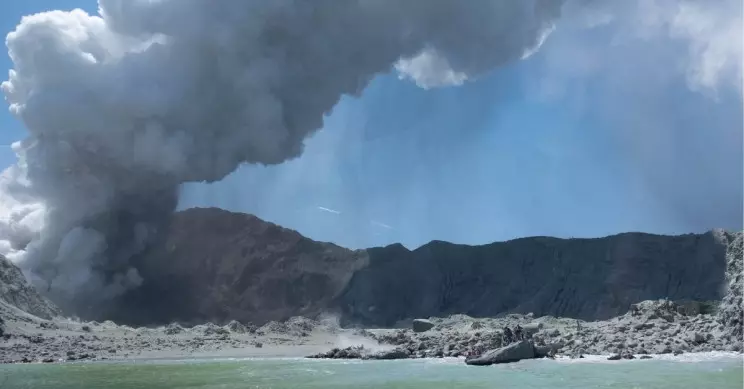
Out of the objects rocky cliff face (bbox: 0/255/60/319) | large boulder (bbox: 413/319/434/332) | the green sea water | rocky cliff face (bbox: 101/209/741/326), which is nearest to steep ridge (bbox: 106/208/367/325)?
rocky cliff face (bbox: 101/209/741/326)

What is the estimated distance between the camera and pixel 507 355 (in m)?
56.8

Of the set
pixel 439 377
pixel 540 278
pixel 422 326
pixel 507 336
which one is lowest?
pixel 439 377

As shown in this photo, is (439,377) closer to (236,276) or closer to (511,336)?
(511,336)

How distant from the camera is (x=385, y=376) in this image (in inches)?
1924

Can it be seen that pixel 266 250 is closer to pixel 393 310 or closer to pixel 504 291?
pixel 393 310

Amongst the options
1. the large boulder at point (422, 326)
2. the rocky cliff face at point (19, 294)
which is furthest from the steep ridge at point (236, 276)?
the large boulder at point (422, 326)

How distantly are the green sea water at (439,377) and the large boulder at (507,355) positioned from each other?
1.58 metres

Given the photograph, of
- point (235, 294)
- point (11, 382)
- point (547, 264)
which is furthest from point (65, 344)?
point (547, 264)

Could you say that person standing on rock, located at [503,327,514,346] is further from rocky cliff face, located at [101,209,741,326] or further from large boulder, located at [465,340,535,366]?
rocky cliff face, located at [101,209,741,326]

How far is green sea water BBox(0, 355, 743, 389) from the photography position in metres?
38.6

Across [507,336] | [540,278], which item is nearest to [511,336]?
[507,336]

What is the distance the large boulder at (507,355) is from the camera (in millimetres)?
55750

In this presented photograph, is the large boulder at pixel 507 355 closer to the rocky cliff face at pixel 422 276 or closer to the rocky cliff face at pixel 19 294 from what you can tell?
the rocky cliff face at pixel 19 294

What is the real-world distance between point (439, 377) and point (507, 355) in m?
13.0
